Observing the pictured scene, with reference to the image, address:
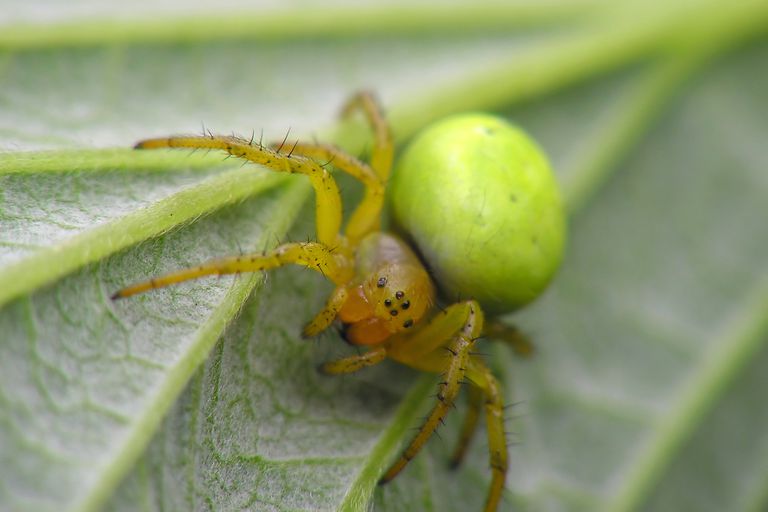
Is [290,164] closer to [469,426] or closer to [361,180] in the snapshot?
[361,180]

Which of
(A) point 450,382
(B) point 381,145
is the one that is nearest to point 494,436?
(A) point 450,382

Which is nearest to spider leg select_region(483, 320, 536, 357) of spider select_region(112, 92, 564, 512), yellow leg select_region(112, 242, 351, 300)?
spider select_region(112, 92, 564, 512)

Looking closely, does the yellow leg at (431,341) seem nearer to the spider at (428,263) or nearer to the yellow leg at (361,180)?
the spider at (428,263)

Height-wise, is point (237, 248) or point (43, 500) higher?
point (237, 248)

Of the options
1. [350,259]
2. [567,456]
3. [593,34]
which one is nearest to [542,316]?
[567,456]

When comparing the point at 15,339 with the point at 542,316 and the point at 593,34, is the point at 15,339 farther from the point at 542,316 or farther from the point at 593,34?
the point at 593,34

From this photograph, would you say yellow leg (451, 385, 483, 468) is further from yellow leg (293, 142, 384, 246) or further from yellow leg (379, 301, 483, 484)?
yellow leg (293, 142, 384, 246)
